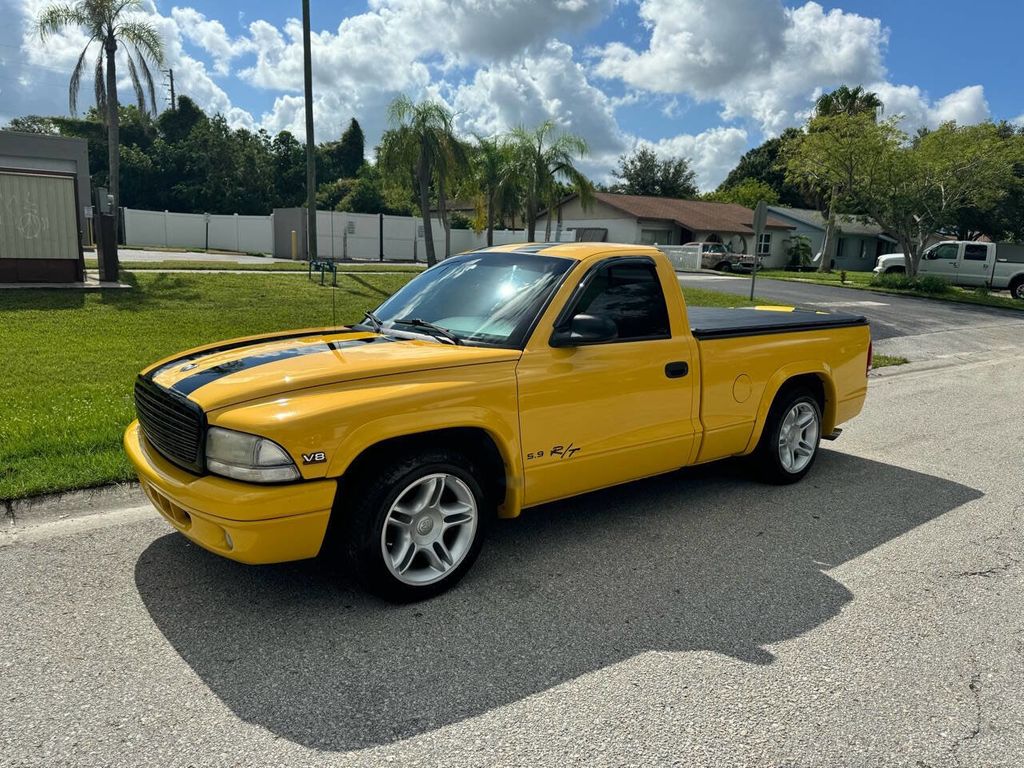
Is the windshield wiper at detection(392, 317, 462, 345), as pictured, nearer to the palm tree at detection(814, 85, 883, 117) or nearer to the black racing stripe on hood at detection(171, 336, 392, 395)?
the black racing stripe on hood at detection(171, 336, 392, 395)

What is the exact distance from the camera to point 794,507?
5.21 metres

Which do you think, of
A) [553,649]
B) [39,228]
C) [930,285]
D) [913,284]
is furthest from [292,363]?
[913,284]

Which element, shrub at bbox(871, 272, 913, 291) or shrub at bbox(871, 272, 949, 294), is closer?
shrub at bbox(871, 272, 949, 294)

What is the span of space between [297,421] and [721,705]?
2059 mm

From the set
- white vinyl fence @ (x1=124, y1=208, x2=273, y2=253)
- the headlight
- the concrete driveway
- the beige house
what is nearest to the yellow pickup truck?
the headlight

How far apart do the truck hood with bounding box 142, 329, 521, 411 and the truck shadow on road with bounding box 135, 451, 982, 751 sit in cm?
102

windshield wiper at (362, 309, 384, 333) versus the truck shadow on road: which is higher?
windshield wiper at (362, 309, 384, 333)

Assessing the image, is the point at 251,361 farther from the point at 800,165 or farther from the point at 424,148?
the point at 800,165

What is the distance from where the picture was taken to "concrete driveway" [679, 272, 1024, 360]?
49.6 feet

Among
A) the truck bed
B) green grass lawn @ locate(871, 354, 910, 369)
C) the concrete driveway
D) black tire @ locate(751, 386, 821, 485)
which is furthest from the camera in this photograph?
the concrete driveway

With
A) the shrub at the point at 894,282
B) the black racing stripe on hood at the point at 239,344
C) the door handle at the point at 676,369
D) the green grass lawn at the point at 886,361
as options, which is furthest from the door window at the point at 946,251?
the black racing stripe on hood at the point at 239,344

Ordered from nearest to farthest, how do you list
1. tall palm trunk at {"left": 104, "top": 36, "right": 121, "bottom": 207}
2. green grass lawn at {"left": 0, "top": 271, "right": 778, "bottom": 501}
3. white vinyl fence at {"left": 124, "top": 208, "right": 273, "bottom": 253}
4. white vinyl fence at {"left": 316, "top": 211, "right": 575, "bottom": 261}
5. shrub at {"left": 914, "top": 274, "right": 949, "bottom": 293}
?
green grass lawn at {"left": 0, "top": 271, "right": 778, "bottom": 501} < tall palm trunk at {"left": 104, "top": 36, "right": 121, "bottom": 207} < shrub at {"left": 914, "top": 274, "right": 949, "bottom": 293} < white vinyl fence at {"left": 316, "top": 211, "right": 575, "bottom": 261} < white vinyl fence at {"left": 124, "top": 208, "right": 273, "bottom": 253}

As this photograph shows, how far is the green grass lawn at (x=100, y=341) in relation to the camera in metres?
5.22

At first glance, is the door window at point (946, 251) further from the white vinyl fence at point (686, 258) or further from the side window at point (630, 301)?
the side window at point (630, 301)
